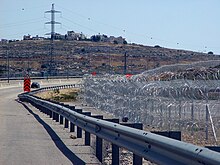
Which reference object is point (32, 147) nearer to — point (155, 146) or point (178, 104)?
point (178, 104)

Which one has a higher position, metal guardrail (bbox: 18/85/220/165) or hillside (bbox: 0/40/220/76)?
hillside (bbox: 0/40/220/76)

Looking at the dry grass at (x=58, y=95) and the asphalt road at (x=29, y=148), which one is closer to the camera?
the asphalt road at (x=29, y=148)

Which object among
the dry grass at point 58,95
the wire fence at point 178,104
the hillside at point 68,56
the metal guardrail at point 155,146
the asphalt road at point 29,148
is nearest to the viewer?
the metal guardrail at point 155,146

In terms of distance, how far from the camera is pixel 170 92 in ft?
67.5

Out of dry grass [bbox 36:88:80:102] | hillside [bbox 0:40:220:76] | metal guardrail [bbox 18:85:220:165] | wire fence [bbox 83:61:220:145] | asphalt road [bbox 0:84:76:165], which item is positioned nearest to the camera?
metal guardrail [bbox 18:85:220:165]

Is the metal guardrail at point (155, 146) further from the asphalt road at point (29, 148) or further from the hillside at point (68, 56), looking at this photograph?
the hillside at point (68, 56)

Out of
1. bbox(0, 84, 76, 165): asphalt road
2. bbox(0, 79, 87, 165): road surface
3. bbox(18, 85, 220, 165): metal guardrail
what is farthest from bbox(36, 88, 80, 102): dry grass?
bbox(18, 85, 220, 165): metal guardrail

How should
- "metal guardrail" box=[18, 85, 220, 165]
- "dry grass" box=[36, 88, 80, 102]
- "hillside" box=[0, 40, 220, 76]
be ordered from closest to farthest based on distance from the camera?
"metal guardrail" box=[18, 85, 220, 165]
"dry grass" box=[36, 88, 80, 102]
"hillside" box=[0, 40, 220, 76]

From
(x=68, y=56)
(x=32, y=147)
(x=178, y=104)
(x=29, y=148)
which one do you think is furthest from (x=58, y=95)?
(x=68, y=56)

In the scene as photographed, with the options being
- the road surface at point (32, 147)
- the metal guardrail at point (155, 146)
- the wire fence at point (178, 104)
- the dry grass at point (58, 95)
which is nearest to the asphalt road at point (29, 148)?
the road surface at point (32, 147)

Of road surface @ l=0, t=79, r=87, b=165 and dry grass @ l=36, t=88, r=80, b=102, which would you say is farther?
dry grass @ l=36, t=88, r=80, b=102

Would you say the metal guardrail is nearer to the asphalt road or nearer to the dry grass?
the asphalt road

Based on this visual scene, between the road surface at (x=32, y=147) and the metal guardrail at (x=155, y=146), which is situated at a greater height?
the metal guardrail at (x=155, y=146)

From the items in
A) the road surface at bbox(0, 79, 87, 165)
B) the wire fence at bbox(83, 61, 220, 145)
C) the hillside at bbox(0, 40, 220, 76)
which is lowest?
the road surface at bbox(0, 79, 87, 165)
